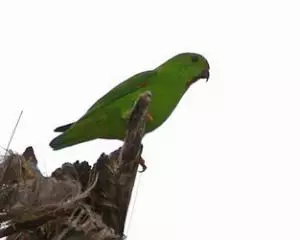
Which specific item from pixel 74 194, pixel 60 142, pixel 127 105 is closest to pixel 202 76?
pixel 127 105

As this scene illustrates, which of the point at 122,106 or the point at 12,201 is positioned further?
the point at 122,106

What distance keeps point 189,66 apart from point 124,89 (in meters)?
0.65

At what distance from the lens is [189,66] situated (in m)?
5.11

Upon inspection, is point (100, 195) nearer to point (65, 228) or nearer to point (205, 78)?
point (65, 228)

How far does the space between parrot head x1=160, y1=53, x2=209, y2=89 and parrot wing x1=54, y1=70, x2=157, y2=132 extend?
0.61 feet

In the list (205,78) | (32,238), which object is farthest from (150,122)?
(32,238)

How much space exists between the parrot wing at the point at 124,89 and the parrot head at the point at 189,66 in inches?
7.4

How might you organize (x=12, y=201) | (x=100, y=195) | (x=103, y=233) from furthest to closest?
1. (x=100, y=195)
2. (x=103, y=233)
3. (x=12, y=201)

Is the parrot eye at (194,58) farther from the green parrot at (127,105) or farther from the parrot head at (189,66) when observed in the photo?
the green parrot at (127,105)

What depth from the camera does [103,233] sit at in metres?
3.05

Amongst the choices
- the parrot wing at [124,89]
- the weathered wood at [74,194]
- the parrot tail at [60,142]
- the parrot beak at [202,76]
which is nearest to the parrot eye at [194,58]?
the parrot beak at [202,76]

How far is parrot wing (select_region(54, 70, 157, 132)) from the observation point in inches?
186

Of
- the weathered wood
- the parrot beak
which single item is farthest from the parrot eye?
the weathered wood

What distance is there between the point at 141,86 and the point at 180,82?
0.33 meters
